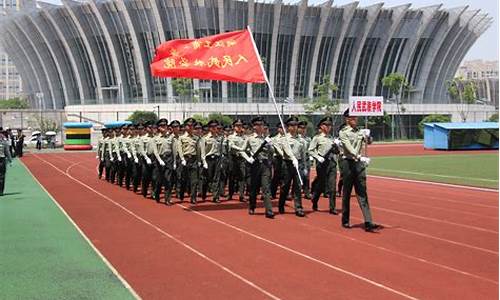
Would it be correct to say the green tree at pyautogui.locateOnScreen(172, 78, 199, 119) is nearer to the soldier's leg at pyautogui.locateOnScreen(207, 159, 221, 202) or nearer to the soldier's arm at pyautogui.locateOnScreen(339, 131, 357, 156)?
the soldier's leg at pyautogui.locateOnScreen(207, 159, 221, 202)

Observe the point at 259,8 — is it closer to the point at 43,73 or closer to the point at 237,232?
the point at 43,73

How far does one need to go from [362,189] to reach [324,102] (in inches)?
2190

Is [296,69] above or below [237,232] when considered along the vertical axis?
above

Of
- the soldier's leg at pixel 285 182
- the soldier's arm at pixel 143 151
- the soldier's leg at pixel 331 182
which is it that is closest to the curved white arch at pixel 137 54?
the soldier's arm at pixel 143 151

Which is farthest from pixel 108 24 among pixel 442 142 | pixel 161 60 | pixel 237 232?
pixel 237 232

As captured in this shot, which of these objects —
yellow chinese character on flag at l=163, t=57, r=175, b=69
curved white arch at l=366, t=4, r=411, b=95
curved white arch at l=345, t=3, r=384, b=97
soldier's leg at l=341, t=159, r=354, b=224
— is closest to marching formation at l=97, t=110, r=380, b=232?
soldier's leg at l=341, t=159, r=354, b=224

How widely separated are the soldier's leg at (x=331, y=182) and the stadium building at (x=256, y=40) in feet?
169

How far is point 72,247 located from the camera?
8.14m

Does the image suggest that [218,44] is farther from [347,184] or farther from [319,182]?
[347,184]

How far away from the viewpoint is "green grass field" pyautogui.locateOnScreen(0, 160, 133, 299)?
5.85 metres

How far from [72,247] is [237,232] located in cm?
251

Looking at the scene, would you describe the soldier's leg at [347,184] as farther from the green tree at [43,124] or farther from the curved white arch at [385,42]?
the curved white arch at [385,42]

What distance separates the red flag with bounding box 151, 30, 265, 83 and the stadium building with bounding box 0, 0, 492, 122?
50.9 m

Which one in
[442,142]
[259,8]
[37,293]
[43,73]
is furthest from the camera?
[43,73]
